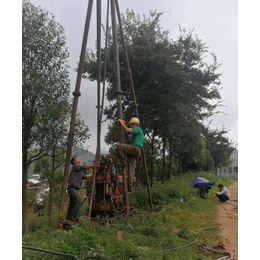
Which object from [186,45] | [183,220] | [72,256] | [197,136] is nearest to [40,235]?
[72,256]

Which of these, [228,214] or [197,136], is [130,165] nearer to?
[228,214]

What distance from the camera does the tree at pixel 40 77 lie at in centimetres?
877

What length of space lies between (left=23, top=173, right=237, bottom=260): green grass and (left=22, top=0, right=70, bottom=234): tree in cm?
376

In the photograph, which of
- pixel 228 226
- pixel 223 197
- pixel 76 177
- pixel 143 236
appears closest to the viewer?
pixel 143 236

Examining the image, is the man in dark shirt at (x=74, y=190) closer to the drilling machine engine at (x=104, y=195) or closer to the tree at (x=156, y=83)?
the drilling machine engine at (x=104, y=195)

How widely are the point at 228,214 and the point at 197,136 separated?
17.7ft

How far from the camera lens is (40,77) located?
8.88m

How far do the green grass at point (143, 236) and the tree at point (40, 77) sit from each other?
12.3ft

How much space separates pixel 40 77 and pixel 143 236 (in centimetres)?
594

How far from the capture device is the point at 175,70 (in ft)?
42.9

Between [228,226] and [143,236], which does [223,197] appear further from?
[143,236]

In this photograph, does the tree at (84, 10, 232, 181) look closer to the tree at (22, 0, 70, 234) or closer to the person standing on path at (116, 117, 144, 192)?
the tree at (22, 0, 70, 234)

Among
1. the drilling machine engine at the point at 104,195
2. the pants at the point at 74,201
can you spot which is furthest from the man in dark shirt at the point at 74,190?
the drilling machine engine at the point at 104,195

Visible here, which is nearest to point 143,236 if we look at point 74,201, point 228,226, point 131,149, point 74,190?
point 74,201
